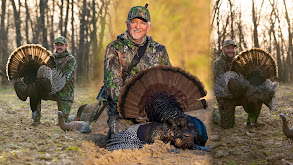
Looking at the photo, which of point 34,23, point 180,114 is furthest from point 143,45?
point 34,23

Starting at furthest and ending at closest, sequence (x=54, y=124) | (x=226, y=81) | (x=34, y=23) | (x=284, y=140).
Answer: (x=34, y=23) → (x=54, y=124) → (x=226, y=81) → (x=284, y=140)

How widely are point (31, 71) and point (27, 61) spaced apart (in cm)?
22

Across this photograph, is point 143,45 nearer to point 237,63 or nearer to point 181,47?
point 237,63

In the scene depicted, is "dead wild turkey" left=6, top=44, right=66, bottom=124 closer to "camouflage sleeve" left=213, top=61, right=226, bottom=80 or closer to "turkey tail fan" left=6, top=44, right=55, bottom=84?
"turkey tail fan" left=6, top=44, right=55, bottom=84

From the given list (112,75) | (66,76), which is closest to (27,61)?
(66,76)

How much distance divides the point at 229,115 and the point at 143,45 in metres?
3.03

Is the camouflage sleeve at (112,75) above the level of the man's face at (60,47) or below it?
below

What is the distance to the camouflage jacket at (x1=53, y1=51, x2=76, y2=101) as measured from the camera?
6.19m

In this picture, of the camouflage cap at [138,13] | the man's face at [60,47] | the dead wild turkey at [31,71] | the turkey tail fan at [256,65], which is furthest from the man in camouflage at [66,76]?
the turkey tail fan at [256,65]

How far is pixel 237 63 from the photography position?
220 inches

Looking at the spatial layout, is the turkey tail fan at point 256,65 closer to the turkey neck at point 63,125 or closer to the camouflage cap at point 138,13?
the camouflage cap at point 138,13

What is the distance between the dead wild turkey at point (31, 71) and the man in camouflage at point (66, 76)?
35cm

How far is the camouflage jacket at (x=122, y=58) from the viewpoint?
144 inches

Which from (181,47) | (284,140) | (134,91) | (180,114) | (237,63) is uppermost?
(181,47)
